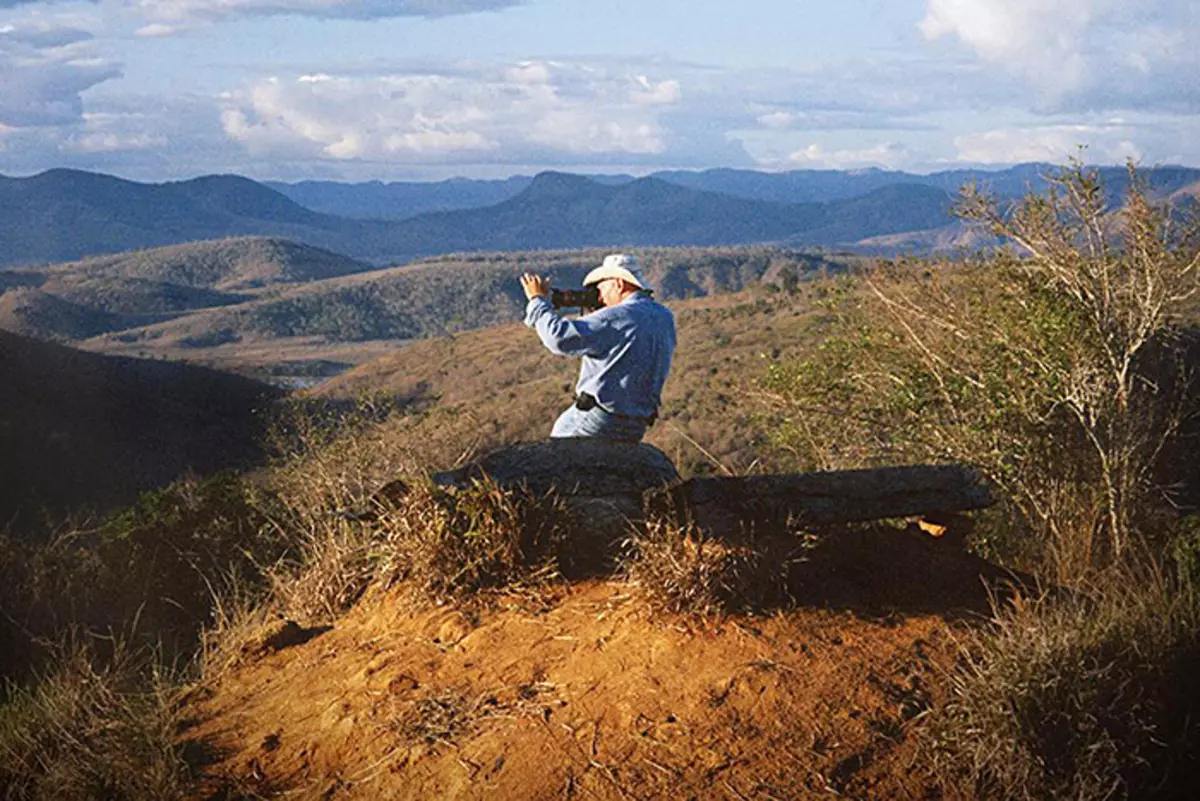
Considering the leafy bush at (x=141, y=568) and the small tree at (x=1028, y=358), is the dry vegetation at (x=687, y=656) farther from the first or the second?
the leafy bush at (x=141, y=568)

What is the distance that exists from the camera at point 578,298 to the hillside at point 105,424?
27286 mm

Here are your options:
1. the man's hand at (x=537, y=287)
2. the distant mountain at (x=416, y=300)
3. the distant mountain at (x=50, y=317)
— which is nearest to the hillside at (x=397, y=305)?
the distant mountain at (x=416, y=300)

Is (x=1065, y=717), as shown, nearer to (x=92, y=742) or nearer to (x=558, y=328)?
(x=558, y=328)

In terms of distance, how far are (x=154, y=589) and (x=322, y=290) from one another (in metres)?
102

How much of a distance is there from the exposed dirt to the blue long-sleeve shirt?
136 cm

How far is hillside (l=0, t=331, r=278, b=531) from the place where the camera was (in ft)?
118

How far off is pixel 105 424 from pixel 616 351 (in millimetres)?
40505

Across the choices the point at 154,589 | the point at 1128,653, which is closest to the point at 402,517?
the point at 1128,653

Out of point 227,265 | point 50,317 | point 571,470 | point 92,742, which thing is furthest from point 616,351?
point 227,265

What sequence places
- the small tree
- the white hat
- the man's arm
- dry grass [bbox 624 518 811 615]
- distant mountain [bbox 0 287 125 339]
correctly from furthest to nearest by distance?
distant mountain [bbox 0 287 125 339], the small tree, the white hat, the man's arm, dry grass [bbox 624 518 811 615]

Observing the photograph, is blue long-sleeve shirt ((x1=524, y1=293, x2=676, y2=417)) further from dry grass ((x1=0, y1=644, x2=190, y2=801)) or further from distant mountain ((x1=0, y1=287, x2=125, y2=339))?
distant mountain ((x1=0, y1=287, x2=125, y2=339))

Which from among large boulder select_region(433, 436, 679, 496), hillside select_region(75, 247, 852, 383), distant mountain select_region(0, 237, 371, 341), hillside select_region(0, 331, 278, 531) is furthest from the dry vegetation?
distant mountain select_region(0, 237, 371, 341)

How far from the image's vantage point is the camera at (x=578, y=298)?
248 inches

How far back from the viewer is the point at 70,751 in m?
4.29
